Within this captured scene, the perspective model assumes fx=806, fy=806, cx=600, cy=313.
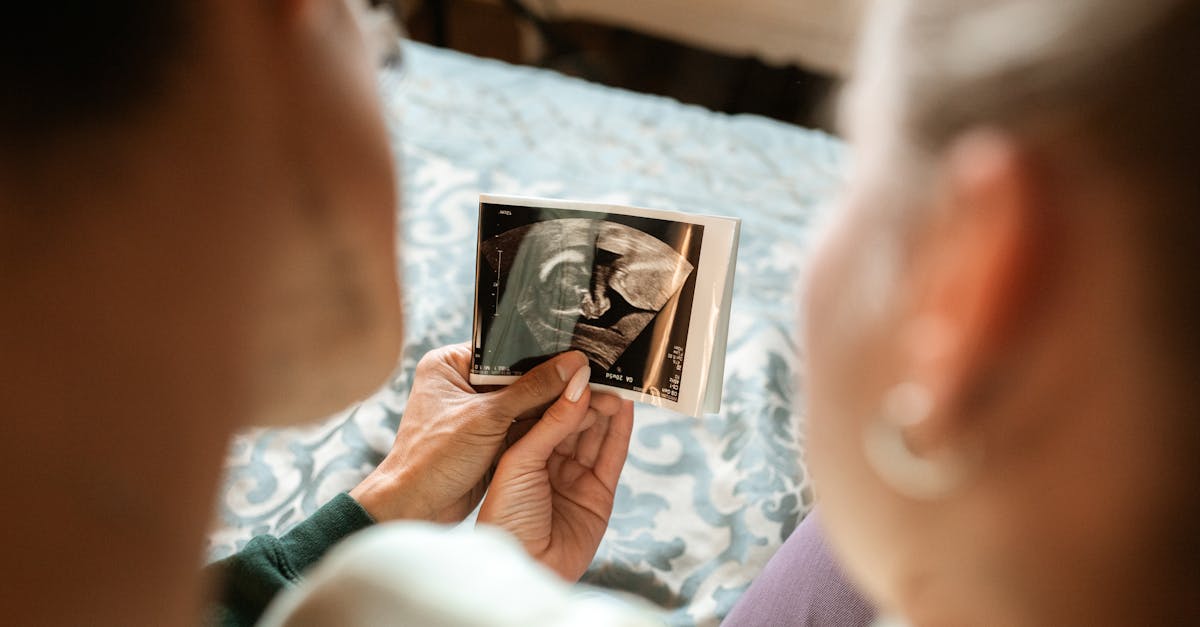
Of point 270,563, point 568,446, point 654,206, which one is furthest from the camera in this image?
point 654,206

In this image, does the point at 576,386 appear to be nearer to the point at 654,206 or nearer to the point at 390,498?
the point at 390,498

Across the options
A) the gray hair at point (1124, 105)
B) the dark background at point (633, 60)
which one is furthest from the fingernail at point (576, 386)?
the dark background at point (633, 60)

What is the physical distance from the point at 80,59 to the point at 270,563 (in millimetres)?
637

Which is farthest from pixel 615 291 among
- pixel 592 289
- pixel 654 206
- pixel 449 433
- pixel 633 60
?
pixel 633 60

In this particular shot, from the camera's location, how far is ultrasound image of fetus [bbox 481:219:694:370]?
87 cm

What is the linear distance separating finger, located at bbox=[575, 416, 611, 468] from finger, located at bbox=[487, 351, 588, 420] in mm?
83

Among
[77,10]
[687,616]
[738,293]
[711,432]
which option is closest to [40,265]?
[77,10]

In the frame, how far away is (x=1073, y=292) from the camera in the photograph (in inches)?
12.2

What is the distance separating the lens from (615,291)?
2.91 ft

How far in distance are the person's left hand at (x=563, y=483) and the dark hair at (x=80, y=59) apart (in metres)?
0.67

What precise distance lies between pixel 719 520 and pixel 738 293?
397mm

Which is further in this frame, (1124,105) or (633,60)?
(633,60)

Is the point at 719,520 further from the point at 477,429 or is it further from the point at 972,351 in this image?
the point at 972,351

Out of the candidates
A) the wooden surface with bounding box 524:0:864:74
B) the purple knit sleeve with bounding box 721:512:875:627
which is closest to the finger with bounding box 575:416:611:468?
the purple knit sleeve with bounding box 721:512:875:627
